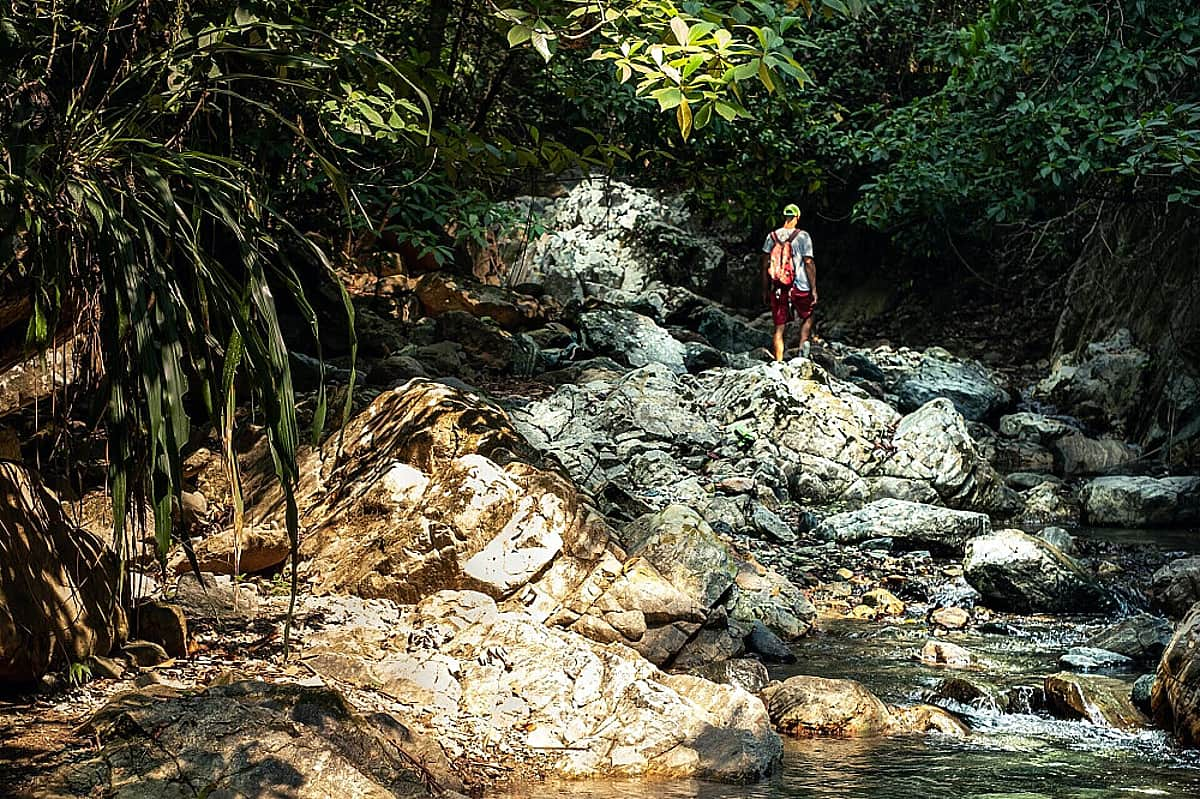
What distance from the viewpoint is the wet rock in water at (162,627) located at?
3899mm

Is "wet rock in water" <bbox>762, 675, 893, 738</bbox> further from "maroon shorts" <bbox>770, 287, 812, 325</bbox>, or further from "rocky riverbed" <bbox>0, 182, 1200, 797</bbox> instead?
"maroon shorts" <bbox>770, 287, 812, 325</bbox>

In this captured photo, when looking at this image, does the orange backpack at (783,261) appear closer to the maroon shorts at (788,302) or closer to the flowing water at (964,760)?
the maroon shorts at (788,302)

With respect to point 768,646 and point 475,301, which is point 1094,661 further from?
point 475,301

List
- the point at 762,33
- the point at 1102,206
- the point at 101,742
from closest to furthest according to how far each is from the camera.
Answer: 1. the point at 101,742
2. the point at 762,33
3. the point at 1102,206

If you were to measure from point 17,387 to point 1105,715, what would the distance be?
17.0ft

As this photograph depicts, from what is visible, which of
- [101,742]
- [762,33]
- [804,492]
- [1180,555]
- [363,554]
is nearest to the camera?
[101,742]

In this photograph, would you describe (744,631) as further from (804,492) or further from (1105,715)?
(804,492)

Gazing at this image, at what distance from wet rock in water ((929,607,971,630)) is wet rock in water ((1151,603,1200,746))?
6.09 feet

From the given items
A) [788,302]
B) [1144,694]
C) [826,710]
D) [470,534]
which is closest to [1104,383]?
[788,302]

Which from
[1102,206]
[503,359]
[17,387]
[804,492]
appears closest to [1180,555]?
[804,492]

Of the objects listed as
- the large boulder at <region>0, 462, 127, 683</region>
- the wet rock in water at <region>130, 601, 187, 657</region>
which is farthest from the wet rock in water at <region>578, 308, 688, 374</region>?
the large boulder at <region>0, 462, 127, 683</region>

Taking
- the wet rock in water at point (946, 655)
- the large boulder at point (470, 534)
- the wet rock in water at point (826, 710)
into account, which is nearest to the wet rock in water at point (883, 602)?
the wet rock in water at point (946, 655)

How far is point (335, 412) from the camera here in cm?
617

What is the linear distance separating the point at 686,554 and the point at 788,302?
7.38m
